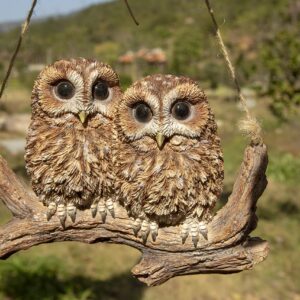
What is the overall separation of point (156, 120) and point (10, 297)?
2863mm

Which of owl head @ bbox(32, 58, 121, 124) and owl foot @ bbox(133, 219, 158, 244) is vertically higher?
owl head @ bbox(32, 58, 121, 124)

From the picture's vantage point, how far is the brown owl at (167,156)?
1.31 m

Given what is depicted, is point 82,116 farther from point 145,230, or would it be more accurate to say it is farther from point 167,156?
point 145,230

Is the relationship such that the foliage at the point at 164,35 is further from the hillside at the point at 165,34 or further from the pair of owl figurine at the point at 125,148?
the pair of owl figurine at the point at 125,148

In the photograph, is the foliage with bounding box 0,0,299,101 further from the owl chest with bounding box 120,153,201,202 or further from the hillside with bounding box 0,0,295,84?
the owl chest with bounding box 120,153,201,202

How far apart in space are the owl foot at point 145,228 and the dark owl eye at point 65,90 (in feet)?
1.56

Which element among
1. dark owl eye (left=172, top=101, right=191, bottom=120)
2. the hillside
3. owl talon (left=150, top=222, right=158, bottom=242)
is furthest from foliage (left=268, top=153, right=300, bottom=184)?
the hillside

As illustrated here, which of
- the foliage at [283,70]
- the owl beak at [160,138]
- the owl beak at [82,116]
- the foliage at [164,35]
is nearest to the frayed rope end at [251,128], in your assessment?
the owl beak at [160,138]

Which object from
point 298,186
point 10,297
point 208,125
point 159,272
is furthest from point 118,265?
point 298,186

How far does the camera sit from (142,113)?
1323 mm

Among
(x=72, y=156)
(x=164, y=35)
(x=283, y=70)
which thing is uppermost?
(x=164, y=35)

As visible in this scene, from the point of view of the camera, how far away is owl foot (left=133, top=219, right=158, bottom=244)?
1.46 m

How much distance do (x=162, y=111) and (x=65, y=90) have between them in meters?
0.34

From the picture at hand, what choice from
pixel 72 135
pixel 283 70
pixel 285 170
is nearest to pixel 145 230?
pixel 72 135
